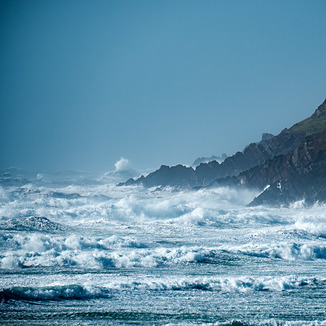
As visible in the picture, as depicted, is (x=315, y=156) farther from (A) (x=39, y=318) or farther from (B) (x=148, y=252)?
(A) (x=39, y=318)

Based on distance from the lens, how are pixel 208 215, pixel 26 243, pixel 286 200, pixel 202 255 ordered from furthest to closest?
pixel 286 200 → pixel 208 215 → pixel 26 243 → pixel 202 255

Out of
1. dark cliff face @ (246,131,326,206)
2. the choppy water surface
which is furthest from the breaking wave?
dark cliff face @ (246,131,326,206)

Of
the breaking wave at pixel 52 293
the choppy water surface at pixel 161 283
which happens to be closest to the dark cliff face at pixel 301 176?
the choppy water surface at pixel 161 283

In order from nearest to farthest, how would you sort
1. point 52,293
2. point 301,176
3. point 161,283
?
1. point 52,293
2. point 161,283
3. point 301,176

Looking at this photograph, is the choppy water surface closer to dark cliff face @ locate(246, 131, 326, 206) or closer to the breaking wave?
the breaking wave

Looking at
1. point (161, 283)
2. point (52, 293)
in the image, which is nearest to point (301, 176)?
point (161, 283)

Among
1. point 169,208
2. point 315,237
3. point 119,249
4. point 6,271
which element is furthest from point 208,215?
point 6,271

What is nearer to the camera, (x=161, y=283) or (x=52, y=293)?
(x=52, y=293)

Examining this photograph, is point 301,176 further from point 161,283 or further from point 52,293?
point 52,293

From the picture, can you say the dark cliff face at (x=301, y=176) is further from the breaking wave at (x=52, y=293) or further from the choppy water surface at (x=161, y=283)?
the breaking wave at (x=52, y=293)

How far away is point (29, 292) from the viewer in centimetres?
2578

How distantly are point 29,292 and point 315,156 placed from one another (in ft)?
460

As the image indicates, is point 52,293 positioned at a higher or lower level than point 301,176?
lower

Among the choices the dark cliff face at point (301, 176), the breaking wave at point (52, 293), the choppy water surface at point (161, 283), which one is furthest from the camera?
the dark cliff face at point (301, 176)
